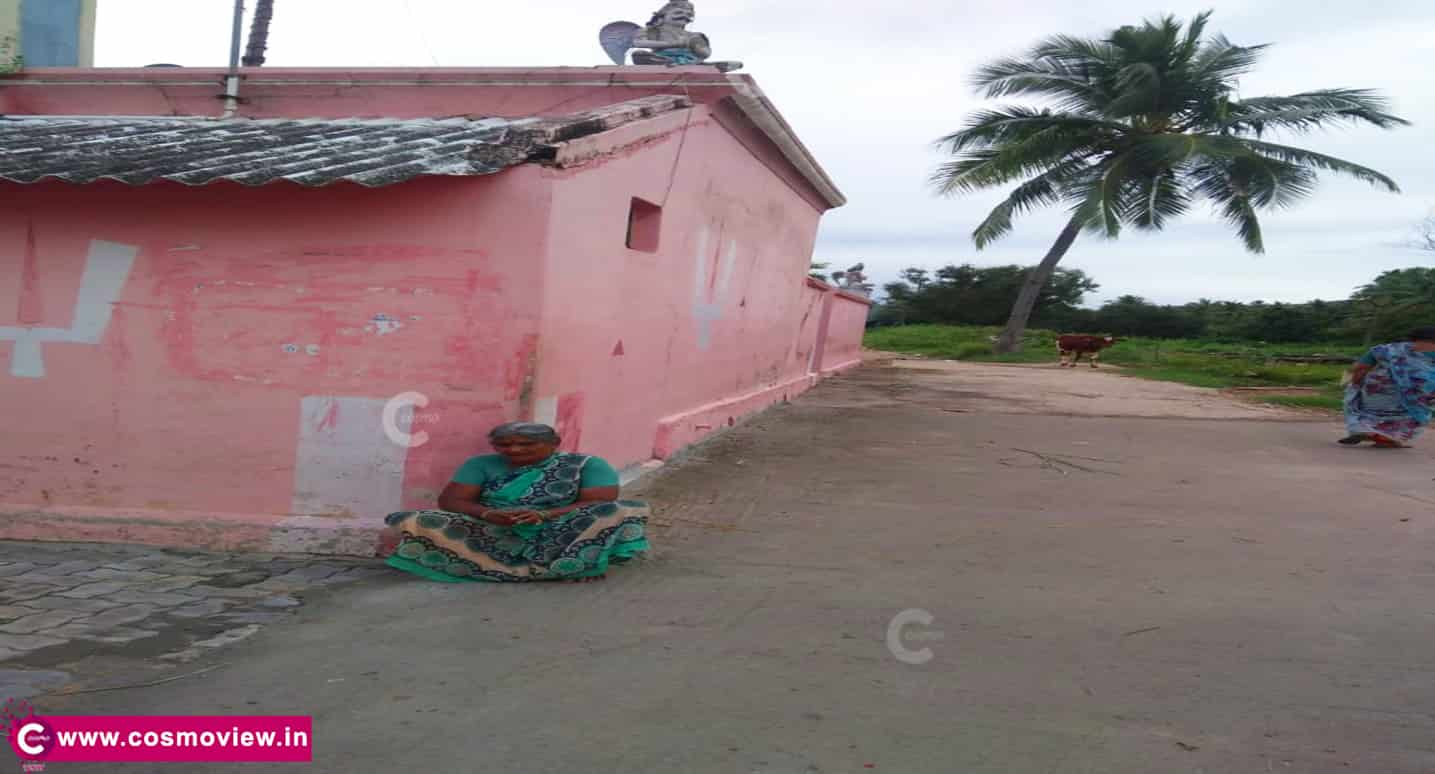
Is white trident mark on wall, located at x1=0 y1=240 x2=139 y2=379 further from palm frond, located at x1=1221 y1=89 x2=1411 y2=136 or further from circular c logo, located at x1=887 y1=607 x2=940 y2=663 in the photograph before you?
palm frond, located at x1=1221 y1=89 x2=1411 y2=136

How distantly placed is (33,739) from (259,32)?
41.9 feet

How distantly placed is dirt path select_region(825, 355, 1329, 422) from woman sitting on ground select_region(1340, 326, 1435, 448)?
5.91ft

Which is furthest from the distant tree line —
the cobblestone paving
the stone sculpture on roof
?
the cobblestone paving

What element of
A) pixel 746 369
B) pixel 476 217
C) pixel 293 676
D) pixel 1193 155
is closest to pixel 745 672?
pixel 293 676

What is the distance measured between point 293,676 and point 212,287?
8.62ft

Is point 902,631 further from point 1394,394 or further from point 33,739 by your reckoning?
point 1394,394

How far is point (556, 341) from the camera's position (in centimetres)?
551

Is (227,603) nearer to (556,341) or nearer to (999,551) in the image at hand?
(556,341)

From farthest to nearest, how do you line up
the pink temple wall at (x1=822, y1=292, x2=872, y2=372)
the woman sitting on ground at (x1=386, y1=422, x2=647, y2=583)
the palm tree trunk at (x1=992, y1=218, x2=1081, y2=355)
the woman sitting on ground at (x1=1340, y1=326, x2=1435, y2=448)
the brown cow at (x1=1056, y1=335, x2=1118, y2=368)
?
the palm tree trunk at (x1=992, y1=218, x2=1081, y2=355)
the brown cow at (x1=1056, y1=335, x2=1118, y2=368)
the pink temple wall at (x1=822, y1=292, x2=872, y2=372)
the woman sitting on ground at (x1=1340, y1=326, x2=1435, y2=448)
the woman sitting on ground at (x1=386, y1=422, x2=647, y2=583)
